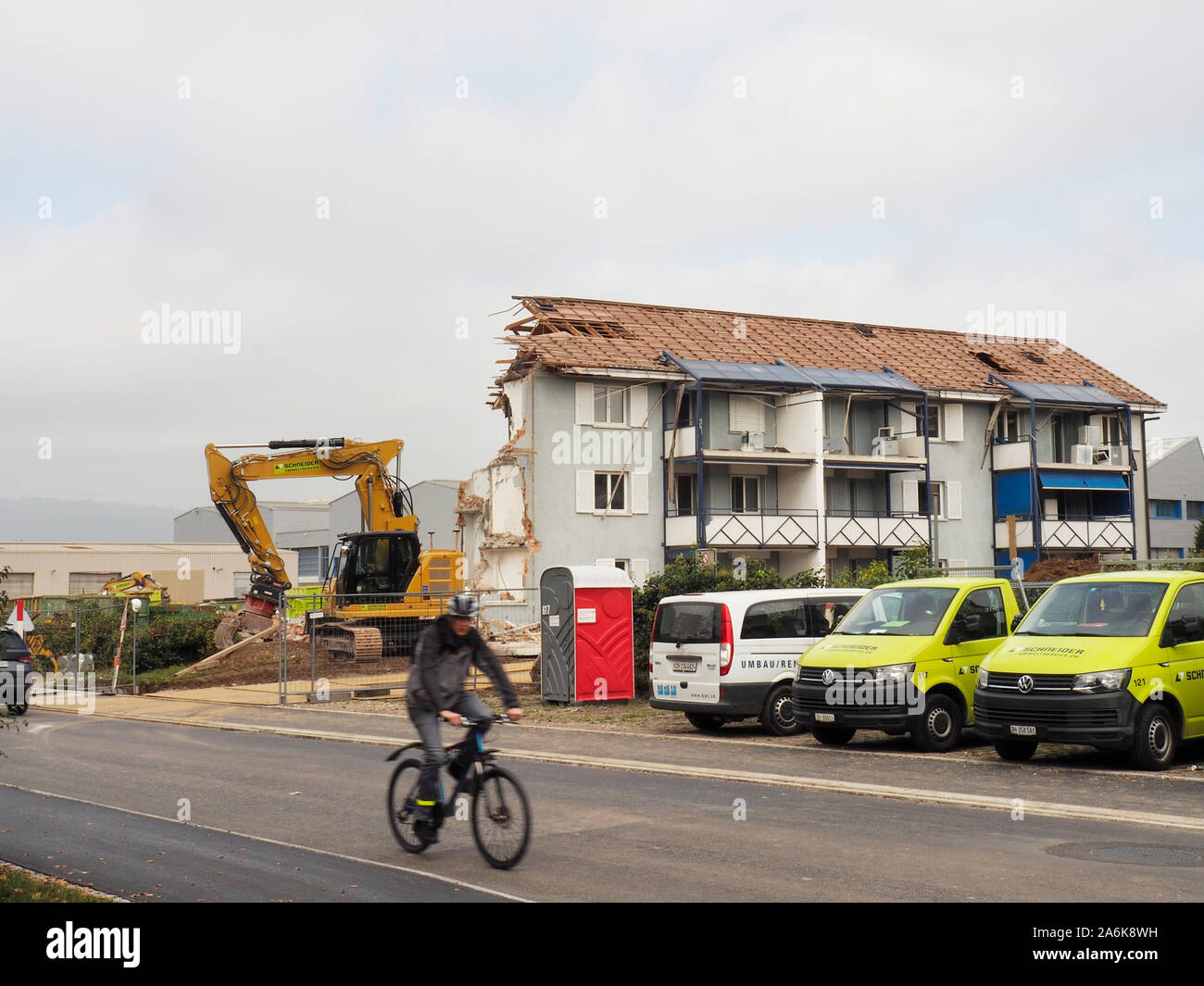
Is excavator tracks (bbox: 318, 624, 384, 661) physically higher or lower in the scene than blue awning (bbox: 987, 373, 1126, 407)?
lower

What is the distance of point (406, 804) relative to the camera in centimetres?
959

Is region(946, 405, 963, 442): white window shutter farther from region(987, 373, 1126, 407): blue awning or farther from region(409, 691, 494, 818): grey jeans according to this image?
region(409, 691, 494, 818): grey jeans

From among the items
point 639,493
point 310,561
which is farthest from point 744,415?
point 310,561

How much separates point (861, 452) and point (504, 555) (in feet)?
49.3

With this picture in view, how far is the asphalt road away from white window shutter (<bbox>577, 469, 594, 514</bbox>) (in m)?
28.8

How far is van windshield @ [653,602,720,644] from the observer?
56.9ft

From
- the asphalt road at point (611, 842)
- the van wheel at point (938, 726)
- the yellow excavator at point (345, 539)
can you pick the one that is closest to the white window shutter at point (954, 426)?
the yellow excavator at point (345, 539)

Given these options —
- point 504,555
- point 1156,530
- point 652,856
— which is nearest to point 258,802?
point 652,856

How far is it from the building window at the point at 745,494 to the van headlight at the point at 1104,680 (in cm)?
3385

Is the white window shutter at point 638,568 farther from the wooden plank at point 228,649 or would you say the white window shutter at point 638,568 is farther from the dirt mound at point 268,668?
the wooden plank at point 228,649

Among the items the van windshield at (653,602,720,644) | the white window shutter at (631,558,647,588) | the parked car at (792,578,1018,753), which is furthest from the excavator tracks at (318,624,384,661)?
the white window shutter at (631,558,647,588)

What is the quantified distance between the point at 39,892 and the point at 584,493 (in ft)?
119

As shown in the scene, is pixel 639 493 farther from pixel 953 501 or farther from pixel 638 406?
pixel 953 501
